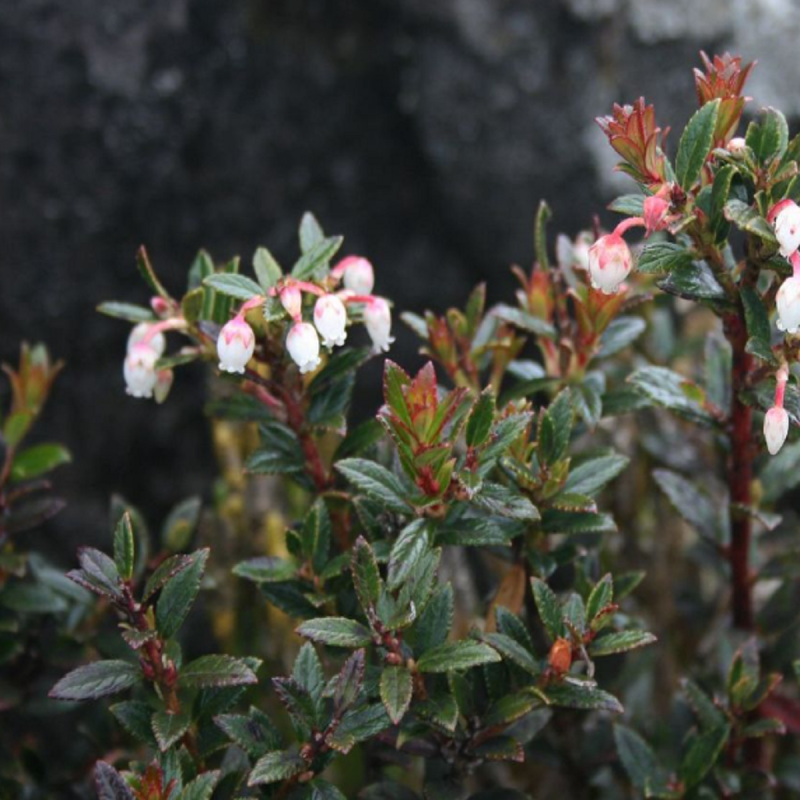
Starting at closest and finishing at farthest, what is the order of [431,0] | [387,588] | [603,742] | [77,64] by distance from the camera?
[387,588]
[603,742]
[77,64]
[431,0]

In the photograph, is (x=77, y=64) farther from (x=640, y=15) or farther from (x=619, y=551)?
(x=619, y=551)

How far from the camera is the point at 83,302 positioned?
2.11 m

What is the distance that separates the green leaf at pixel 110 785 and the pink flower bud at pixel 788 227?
819 mm

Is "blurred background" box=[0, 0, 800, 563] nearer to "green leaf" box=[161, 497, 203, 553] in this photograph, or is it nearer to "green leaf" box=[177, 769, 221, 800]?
"green leaf" box=[161, 497, 203, 553]

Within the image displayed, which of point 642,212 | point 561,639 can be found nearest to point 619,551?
point 561,639

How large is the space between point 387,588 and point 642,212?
473 millimetres

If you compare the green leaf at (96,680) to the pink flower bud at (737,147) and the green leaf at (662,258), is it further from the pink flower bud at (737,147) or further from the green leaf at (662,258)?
the pink flower bud at (737,147)

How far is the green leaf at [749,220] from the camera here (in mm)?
1079

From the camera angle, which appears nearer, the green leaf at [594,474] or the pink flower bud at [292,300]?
the pink flower bud at [292,300]

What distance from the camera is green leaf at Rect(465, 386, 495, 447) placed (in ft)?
3.81

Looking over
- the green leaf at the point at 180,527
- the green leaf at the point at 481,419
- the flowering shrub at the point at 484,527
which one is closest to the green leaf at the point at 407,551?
the flowering shrub at the point at 484,527

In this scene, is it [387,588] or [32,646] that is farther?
[32,646]

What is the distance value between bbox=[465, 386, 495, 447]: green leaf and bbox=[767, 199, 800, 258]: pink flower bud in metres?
0.33

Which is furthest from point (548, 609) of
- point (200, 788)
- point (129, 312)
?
point (129, 312)
